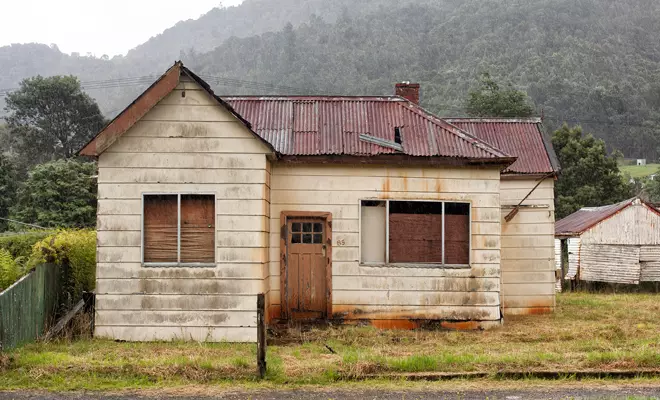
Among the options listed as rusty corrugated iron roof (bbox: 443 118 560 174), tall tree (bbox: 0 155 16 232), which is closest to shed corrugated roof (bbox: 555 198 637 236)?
rusty corrugated iron roof (bbox: 443 118 560 174)

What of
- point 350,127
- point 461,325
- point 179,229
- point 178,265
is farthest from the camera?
point 350,127

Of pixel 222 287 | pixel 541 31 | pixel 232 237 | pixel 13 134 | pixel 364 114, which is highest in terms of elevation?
pixel 541 31

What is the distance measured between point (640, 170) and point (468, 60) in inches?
1485

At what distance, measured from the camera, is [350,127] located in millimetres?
14992

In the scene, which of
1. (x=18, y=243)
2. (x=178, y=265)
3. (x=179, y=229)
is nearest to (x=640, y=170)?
(x=18, y=243)

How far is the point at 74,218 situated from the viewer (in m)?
36.6

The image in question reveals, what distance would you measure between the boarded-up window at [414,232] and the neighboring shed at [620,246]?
54.3 feet

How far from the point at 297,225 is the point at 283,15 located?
179759 millimetres

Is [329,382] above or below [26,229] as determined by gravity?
below

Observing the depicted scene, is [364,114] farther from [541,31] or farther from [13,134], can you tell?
[541,31]

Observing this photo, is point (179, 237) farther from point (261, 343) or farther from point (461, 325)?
point (461, 325)

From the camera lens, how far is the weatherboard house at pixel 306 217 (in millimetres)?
12633

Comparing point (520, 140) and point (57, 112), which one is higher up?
point (57, 112)

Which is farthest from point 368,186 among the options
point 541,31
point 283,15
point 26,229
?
point 283,15
